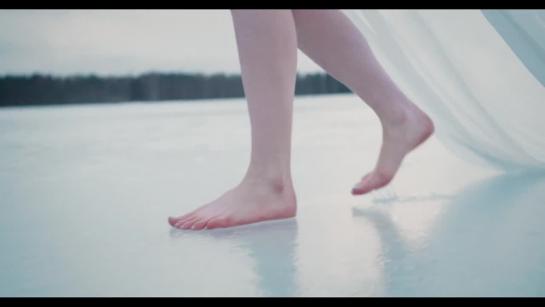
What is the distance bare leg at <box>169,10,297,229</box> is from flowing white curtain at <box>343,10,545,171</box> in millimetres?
371

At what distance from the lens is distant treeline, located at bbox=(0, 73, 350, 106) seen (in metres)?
5.23

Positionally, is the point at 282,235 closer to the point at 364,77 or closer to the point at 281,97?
the point at 281,97

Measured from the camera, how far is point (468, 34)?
3.75 ft

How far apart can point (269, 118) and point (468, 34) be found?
56cm

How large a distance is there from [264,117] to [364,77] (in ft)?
0.67

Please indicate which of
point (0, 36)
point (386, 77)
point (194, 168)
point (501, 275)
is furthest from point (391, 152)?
point (0, 36)

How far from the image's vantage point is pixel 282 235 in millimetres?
737

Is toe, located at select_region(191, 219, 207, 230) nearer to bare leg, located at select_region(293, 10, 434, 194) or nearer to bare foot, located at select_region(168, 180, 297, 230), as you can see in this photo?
bare foot, located at select_region(168, 180, 297, 230)

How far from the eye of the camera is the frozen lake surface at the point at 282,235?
1.76 ft

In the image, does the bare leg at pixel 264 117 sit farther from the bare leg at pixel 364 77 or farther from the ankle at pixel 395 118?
the ankle at pixel 395 118

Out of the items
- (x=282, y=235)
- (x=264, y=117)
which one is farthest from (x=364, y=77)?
(x=282, y=235)

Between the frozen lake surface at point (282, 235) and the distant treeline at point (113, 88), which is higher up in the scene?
the frozen lake surface at point (282, 235)

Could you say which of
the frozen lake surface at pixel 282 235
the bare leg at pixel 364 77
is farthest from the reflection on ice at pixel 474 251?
the bare leg at pixel 364 77

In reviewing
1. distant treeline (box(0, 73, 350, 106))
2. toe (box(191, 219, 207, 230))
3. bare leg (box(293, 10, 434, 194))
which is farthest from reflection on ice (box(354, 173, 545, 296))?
distant treeline (box(0, 73, 350, 106))
